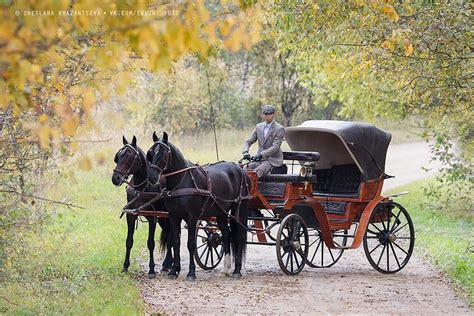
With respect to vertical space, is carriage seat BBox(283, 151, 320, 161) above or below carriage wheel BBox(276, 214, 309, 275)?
above

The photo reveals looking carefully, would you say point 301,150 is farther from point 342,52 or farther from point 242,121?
point 242,121

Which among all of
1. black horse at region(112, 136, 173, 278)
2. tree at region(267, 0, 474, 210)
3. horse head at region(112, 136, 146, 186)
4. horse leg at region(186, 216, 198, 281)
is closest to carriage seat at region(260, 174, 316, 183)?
horse leg at region(186, 216, 198, 281)

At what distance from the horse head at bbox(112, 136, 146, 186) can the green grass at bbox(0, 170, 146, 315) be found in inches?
22.9

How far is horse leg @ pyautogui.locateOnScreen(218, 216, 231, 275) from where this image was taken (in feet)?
47.5

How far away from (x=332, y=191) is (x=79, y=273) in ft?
15.4

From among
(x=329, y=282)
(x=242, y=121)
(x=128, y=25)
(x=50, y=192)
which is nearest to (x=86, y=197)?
(x=50, y=192)

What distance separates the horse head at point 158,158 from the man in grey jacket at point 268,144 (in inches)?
64.6

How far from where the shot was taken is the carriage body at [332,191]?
584 inches

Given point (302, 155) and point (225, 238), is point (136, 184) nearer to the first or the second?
point (225, 238)

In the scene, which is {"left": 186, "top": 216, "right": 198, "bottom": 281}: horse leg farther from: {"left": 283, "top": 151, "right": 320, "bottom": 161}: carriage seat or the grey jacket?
{"left": 283, "top": 151, "right": 320, "bottom": 161}: carriage seat

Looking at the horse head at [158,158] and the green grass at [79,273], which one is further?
the horse head at [158,158]

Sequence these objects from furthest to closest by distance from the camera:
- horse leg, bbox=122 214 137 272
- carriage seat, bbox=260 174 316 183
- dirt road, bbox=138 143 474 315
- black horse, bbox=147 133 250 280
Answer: carriage seat, bbox=260 174 316 183
horse leg, bbox=122 214 137 272
black horse, bbox=147 133 250 280
dirt road, bbox=138 143 474 315

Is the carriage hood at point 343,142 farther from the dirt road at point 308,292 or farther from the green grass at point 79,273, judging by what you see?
the green grass at point 79,273

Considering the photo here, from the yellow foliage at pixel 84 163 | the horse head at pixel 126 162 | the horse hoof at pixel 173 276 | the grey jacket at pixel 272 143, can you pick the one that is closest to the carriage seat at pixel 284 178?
the grey jacket at pixel 272 143
